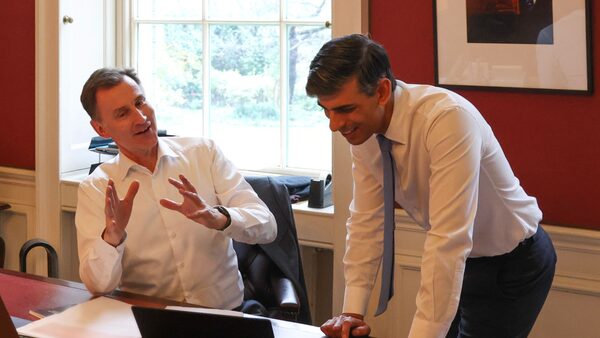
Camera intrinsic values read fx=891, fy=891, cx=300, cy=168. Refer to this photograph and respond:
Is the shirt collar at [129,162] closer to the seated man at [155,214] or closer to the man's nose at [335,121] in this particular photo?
the seated man at [155,214]

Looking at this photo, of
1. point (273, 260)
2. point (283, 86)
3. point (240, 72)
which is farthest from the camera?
point (240, 72)

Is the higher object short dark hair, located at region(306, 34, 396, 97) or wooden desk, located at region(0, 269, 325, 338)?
short dark hair, located at region(306, 34, 396, 97)

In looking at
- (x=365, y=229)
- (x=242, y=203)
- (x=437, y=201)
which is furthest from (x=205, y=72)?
(x=437, y=201)

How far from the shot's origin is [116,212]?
2.41 metres

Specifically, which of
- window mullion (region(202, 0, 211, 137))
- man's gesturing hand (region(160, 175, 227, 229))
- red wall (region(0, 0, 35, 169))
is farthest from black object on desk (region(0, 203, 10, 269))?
man's gesturing hand (region(160, 175, 227, 229))

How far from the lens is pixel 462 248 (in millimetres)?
1881

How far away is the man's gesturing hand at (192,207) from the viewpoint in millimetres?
2381

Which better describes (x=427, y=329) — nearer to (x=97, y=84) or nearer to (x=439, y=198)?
(x=439, y=198)

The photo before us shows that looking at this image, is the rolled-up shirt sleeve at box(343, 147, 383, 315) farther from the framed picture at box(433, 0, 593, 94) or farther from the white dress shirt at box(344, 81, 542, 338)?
the framed picture at box(433, 0, 593, 94)

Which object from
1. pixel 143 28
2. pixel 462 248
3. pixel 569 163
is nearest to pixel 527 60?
pixel 569 163

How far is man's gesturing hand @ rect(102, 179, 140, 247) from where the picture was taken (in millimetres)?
2375

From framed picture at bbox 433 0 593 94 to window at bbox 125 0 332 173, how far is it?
76 cm

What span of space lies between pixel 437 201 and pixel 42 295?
3.82 ft

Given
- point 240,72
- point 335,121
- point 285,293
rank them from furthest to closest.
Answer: point 240,72 < point 285,293 < point 335,121
